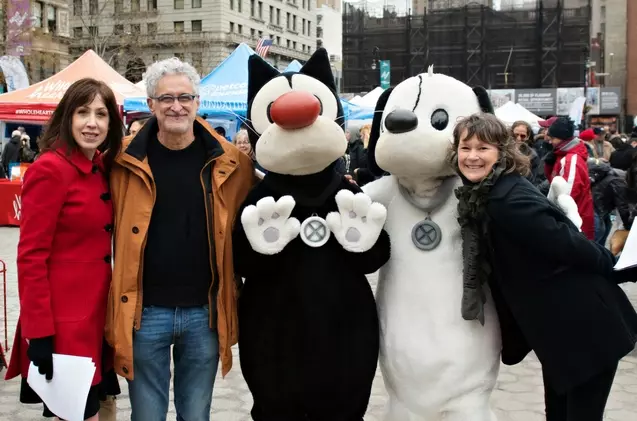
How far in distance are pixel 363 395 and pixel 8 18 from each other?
817 inches

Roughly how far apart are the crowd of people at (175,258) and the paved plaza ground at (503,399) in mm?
1323

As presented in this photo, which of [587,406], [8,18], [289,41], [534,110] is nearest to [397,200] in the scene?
[587,406]

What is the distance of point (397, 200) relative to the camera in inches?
112

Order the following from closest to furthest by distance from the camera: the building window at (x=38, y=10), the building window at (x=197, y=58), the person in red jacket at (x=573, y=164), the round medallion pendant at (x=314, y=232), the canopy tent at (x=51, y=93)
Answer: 1. the round medallion pendant at (x=314, y=232)
2. the person in red jacket at (x=573, y=164)
3. the canopy tent at (x=51, y=93)
4. the building window at (x=38, y=10)
5. the building window at (x=197, y=58)

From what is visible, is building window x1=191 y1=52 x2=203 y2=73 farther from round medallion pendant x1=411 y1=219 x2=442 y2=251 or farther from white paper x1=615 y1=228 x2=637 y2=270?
white paper x1=615 y1=228 x2=637 y2=270

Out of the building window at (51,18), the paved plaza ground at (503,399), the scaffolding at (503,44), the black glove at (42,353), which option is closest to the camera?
the black glove at (42,353)

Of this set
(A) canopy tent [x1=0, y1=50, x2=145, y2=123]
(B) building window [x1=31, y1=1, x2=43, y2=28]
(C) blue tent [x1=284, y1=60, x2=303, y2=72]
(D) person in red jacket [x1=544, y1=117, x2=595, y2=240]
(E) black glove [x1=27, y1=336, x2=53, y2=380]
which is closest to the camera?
(E) black glove [x1=27, y1=336, x2=53, y2=380]

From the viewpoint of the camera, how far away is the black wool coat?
247 cm

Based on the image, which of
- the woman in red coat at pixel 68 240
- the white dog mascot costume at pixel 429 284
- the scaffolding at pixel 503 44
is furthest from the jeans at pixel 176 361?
the scaffolding at pixel 503 44

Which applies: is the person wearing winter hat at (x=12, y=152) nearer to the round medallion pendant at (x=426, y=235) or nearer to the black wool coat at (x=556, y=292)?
the round medallion pendant at (x=426, y=235)

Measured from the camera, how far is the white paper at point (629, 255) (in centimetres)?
254

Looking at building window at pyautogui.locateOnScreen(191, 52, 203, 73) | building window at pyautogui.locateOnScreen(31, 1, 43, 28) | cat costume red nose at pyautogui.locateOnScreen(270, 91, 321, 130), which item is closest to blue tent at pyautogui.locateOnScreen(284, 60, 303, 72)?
cat costume red nose at pyautogui.locateOnScreen(270, 91, 321, 130)

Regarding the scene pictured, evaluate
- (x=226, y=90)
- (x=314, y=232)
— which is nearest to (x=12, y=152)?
(x=226, y=90)

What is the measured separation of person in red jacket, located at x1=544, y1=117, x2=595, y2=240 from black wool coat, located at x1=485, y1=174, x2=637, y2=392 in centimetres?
363
